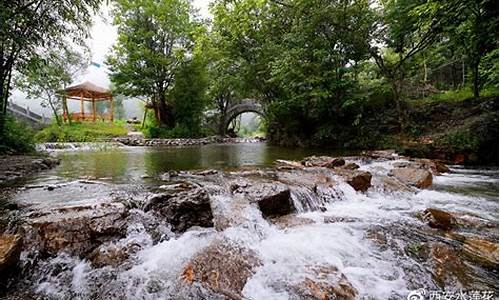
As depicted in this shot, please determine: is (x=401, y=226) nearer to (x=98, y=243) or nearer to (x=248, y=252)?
(x=248, y=252)

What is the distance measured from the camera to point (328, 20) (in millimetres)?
10508

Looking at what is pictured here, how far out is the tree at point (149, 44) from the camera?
18859 millimetres

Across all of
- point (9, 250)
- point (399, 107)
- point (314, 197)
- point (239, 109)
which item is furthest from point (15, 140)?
point (239, 109)

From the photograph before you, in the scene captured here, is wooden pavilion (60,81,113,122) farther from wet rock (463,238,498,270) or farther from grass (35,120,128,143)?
wet rock (463,238,498,270)

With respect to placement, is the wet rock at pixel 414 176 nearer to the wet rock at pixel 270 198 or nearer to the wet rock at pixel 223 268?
the wet rock at pixel 270 198

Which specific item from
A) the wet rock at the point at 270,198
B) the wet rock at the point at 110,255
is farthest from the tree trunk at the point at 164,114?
A: the wet rock at the point at 110,255

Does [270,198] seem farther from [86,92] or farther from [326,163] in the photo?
[86,92]

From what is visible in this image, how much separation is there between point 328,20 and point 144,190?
985 cm

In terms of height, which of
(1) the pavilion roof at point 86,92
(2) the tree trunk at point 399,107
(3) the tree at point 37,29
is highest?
(1) the pavilion roof at point 86,92

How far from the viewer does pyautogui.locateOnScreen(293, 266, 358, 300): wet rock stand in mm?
2180

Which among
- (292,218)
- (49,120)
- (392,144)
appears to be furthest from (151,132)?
(292,218)

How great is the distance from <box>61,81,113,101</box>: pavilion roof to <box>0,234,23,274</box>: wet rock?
2225 centimetres

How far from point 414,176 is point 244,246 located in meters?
4.72

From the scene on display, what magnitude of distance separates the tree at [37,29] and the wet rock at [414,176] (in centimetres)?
828
